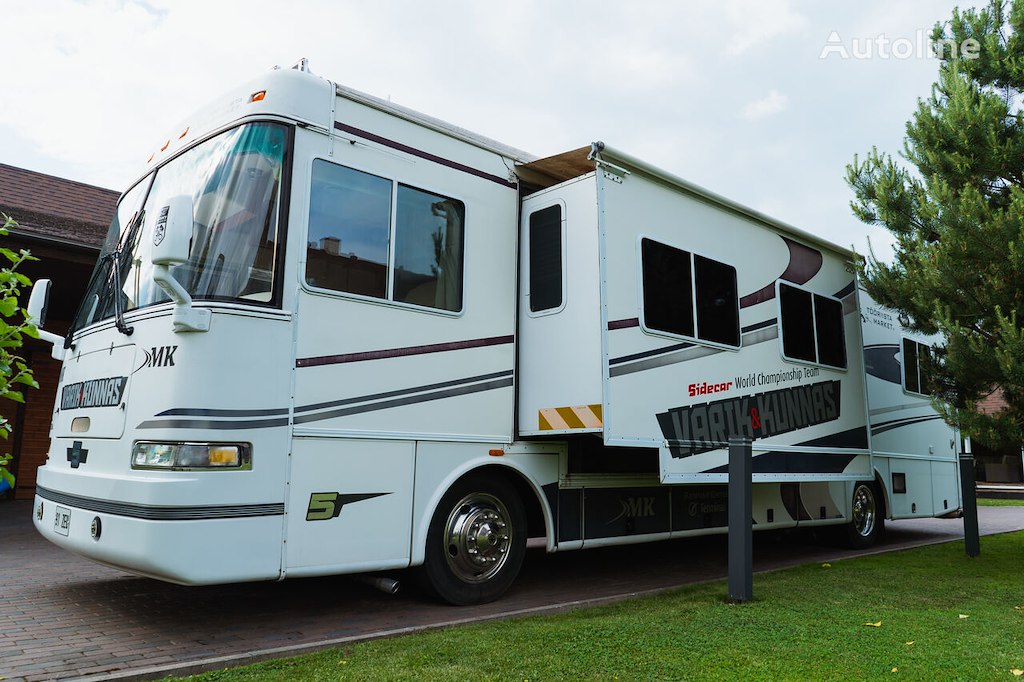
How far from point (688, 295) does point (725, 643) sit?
9.46 feet

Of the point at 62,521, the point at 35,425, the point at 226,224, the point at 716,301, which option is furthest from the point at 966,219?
the point at 35,425

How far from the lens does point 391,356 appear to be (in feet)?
16.3

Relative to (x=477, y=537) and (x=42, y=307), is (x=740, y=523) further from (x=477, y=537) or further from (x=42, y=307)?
(x=42, y=307)

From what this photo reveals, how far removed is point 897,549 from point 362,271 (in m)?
7.02

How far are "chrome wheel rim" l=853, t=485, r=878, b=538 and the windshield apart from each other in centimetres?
695

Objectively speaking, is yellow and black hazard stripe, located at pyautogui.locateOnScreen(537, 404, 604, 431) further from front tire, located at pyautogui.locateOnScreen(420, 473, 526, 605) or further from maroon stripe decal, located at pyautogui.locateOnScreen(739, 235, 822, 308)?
maroon stripe decal, located at pyautogui.locateOnScreen(739, 235, 822, 308)

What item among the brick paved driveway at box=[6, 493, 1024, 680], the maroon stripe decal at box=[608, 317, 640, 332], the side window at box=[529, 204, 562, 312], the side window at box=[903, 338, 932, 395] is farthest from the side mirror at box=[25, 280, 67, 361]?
the side window at box=[903, 338, 932, 395]

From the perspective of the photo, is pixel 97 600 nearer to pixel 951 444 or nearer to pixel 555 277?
pixel 555 277

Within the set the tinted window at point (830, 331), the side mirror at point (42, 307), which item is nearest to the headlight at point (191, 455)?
the side mirror at point (42, 307)

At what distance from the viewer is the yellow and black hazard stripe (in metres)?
5.36

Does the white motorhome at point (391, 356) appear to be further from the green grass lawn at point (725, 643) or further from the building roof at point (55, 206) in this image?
the building roof at point (55, 206)

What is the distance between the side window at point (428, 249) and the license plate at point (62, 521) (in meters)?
2.35

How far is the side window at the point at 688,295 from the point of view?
19.5 ft

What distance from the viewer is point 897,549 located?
8.75 m
